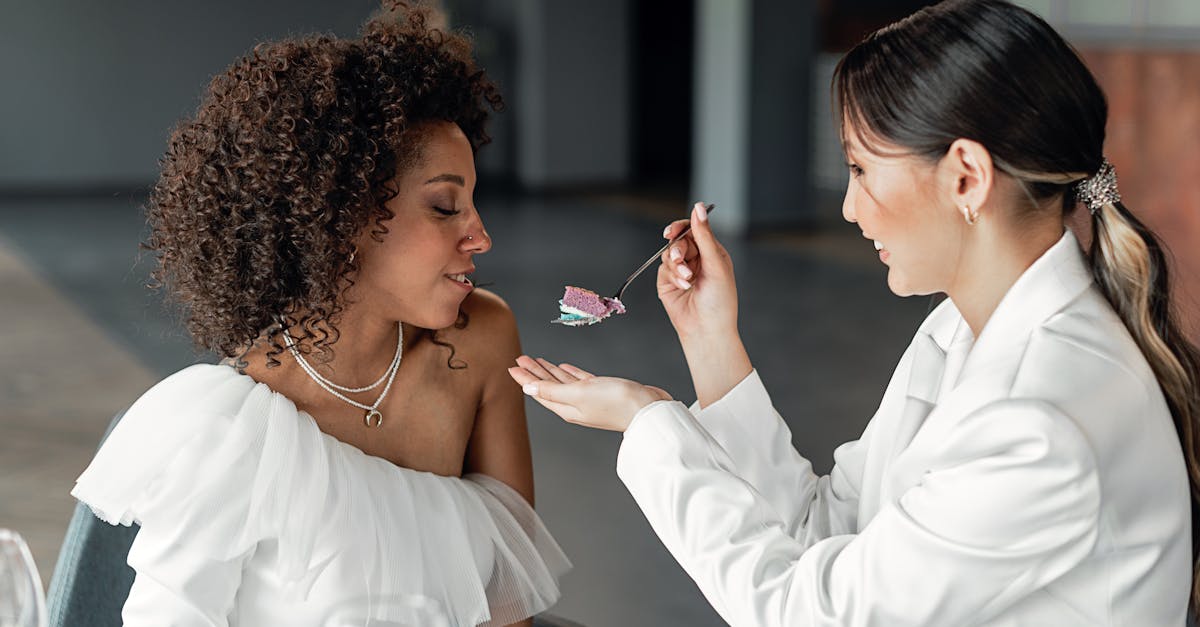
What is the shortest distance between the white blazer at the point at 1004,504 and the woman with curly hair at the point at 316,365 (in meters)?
0.42

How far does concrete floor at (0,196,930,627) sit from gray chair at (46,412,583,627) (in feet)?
1.20

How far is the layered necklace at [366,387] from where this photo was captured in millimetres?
1688

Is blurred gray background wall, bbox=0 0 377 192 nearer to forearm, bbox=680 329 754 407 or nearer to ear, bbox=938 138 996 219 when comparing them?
forearm, bbox=680 329 754 407

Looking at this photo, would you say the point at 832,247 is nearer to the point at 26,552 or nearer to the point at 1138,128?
the point at 1138,128

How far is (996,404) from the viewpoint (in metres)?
1.13

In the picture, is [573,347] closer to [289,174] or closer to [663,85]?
[289,174]

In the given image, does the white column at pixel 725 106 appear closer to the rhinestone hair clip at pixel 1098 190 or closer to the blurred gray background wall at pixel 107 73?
the blurred gray background wall at pixel 107 73

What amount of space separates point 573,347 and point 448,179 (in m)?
3.92

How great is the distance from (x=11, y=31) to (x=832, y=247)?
6.77m

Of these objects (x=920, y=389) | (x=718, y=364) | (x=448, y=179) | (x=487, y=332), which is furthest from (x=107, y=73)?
(x=920, y=389)

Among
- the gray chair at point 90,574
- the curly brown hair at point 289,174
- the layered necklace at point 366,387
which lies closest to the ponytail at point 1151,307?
the curly brown hair at point 289,174

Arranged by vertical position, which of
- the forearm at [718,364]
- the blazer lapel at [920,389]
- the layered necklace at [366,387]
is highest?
the blazer lapel at [920,389]

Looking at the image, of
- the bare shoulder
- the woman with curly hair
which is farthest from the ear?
the bare shoulder

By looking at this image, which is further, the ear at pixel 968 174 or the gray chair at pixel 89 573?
the gray chair at pixel 89 573
